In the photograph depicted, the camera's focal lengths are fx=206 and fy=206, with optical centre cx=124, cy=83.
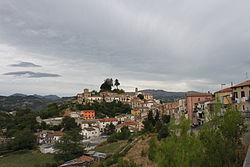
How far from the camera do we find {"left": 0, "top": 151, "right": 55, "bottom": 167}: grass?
30.7 metres

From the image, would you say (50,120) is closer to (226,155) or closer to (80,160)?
(80,160)

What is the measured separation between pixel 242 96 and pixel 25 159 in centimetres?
3367

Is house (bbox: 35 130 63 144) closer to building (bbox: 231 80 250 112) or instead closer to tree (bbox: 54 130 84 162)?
tree (bbox: 54 130 84 162)

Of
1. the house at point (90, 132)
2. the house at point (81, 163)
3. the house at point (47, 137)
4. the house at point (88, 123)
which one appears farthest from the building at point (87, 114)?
the house at point (81, 163)

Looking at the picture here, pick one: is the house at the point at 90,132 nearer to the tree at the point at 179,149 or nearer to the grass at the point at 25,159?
the grass at the point at 25,159

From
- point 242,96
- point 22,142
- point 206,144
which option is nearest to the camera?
point 206,144

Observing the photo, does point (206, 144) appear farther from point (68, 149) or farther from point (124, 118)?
point (124, 118)

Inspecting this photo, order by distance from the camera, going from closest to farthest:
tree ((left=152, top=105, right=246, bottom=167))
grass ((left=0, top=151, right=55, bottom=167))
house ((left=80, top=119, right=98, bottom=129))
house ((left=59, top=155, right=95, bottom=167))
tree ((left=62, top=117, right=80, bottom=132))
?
1. tree ((left=152, top=105, right=246, bottom=167))
2. house ((left=59, top=155, right=95, bottom=167))
3. grass ((left=0, top=151, right=55, bottom=167))
4. tree ((left=62, top=117, right=80, bottom=132))
5. house ((left=80, top=119, right=98, bottom=129))

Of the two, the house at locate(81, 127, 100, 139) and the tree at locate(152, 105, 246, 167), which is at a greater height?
the tree at locate(152, 105, 246, 167)

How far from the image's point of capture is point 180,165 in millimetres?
6016

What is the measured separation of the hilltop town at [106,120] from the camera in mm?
25723

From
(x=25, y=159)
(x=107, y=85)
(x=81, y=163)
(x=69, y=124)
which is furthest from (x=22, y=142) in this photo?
(x=107, y=85)

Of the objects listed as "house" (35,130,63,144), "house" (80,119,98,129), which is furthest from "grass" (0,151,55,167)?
"house" (80,119,98,129)

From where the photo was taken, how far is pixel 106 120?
64.1 metres
